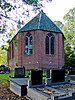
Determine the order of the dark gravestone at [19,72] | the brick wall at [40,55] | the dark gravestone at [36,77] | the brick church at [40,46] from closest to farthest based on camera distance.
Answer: the dark gravestone at [36,77] < the dark gravestone at [19,72] < the brick wall at [40,55] < the brick church at [40,46]

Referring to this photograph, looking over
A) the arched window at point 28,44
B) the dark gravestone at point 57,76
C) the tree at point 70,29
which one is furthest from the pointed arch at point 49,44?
the dark gravestone at point 57,76

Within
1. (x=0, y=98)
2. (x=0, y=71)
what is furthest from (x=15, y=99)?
(x=0, y=71)

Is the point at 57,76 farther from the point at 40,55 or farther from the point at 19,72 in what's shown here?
the point at 40,55

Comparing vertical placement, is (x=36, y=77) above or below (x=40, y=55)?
below

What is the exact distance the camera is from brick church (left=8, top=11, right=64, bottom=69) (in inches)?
1174

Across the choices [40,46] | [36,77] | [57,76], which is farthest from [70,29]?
[36,77]

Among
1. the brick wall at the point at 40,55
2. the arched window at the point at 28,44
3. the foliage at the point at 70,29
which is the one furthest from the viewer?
the foliage at the point at 70,29

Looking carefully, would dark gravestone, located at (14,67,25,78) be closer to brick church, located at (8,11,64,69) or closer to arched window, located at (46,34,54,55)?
brick church, located at (8,11,64,69)

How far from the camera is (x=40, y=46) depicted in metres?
29.8

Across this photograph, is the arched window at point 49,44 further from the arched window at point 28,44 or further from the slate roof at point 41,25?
the arched window at point 28,44

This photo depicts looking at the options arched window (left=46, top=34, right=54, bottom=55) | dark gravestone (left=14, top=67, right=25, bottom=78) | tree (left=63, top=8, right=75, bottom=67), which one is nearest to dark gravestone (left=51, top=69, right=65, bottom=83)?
dark gravestone (left=14, top=67, right=25, bottom=78)

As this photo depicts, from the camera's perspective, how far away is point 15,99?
11.4 meters

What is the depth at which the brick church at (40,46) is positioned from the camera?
29828mm

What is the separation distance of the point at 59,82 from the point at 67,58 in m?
23.8
